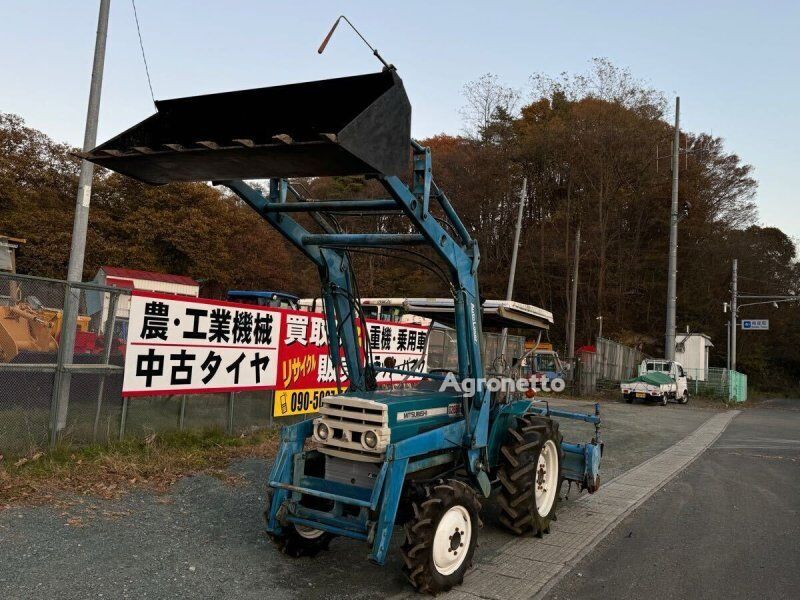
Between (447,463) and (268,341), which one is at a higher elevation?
(268,341)

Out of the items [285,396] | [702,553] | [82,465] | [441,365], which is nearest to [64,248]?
→ [285,396]

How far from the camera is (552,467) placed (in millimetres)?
6574

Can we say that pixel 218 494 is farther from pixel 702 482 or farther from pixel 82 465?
pixel 702 482

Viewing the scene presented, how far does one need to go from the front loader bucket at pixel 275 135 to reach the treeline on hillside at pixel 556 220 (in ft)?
111

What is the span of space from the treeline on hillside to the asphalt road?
29760 mm

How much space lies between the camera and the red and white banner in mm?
8070

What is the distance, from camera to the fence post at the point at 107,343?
7.69 m

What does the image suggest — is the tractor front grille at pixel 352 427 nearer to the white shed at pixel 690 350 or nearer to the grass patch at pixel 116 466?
the grass patch at pixel 116 466

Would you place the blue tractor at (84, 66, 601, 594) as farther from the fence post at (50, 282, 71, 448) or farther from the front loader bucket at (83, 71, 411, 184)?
the fence post at (50, 282, 71, 448)

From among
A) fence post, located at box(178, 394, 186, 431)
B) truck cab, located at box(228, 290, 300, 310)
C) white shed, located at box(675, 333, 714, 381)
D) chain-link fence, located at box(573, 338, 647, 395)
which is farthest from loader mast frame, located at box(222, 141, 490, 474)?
white shed, located at box(675, 333, 714, 381)

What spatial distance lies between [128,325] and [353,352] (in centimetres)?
385

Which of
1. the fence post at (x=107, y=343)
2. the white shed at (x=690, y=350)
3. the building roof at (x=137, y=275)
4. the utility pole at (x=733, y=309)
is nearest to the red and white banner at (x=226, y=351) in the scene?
the fence post at (x=107, y=343)

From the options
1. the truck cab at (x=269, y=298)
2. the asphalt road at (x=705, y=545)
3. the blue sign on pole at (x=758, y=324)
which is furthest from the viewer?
the blue sign on pole at (x=758, y=324)

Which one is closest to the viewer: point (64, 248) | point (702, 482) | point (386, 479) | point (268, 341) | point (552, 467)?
point (386, 479)
